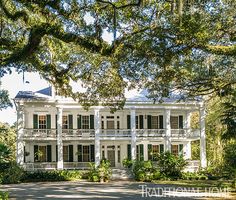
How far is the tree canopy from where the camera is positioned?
11.8 m

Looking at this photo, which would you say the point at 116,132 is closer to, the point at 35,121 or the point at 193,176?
the point at 35,121

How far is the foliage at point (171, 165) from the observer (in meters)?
29.6

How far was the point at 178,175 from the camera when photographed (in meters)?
Answer: 29.6

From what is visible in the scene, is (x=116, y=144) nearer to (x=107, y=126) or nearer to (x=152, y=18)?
(x=107, y=126)

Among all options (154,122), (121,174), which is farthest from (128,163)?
(154,122)

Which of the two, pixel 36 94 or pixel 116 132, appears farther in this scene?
pixel 116 132

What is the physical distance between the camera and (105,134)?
33.6 m

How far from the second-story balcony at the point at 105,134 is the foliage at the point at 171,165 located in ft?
13.4

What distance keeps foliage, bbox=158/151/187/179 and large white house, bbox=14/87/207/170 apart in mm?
3175

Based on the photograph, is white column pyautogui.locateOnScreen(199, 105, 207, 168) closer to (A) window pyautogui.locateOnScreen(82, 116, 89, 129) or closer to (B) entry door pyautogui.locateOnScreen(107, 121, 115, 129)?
(B) entry door pyautogui.locateOnScreen(107, 121, 115, 129)

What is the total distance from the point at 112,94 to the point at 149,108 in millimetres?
16679

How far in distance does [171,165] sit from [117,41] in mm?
19252

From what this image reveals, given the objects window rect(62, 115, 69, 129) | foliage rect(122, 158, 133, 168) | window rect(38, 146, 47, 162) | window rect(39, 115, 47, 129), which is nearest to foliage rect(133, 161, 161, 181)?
foliage rect(122, 158, 133, 168)

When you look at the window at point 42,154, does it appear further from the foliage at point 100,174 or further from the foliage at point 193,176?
the foliage at point 193,176
